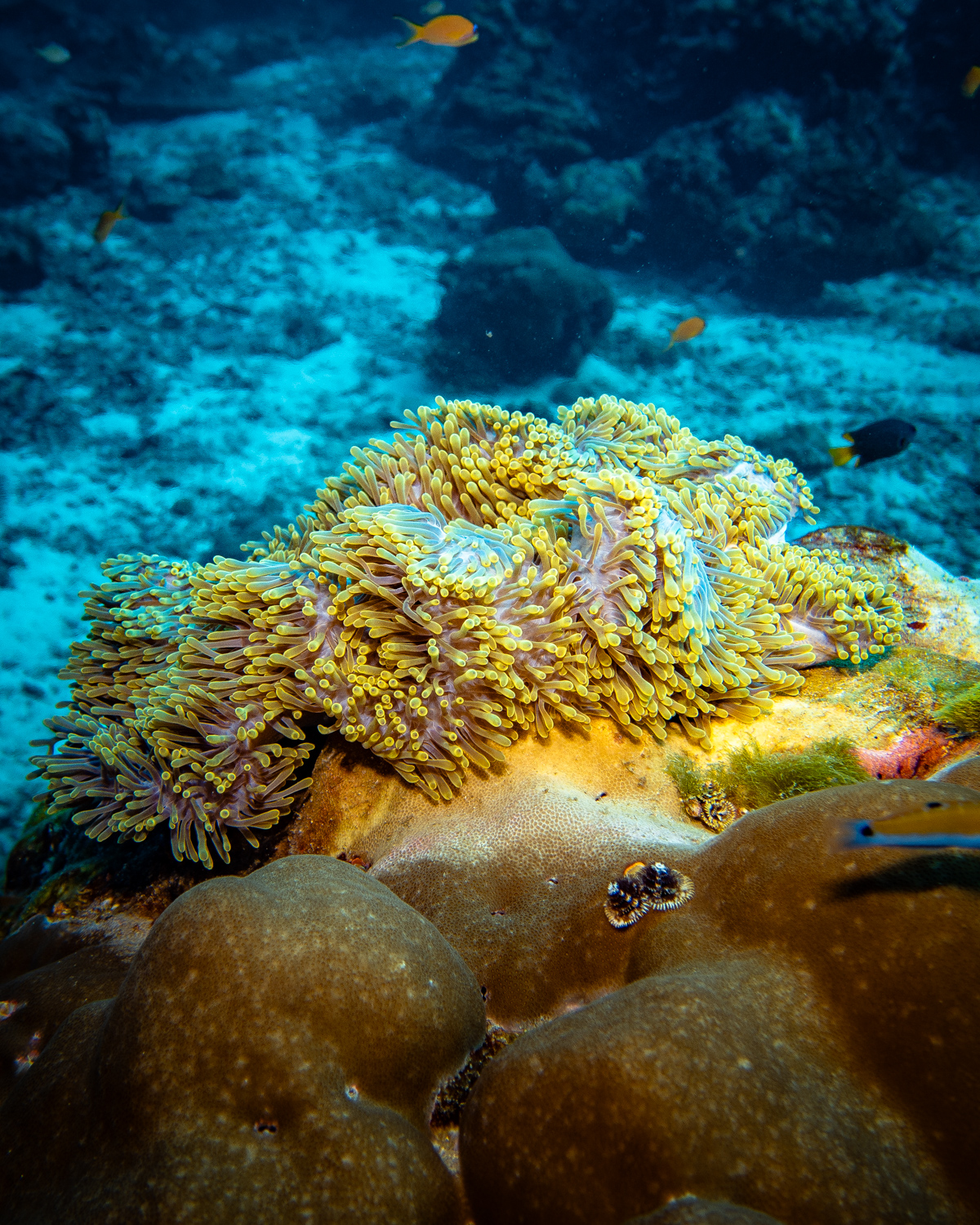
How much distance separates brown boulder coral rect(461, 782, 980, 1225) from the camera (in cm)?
132

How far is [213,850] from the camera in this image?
9.77 ft

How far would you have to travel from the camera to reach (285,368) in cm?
1191

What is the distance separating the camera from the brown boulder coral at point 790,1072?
1.32 metres

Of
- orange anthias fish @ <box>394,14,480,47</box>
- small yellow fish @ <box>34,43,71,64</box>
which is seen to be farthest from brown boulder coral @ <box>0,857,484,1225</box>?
small yellow fish @ <box>34,43,71,64</box>

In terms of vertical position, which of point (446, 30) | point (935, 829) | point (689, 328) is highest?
point (446, 30)

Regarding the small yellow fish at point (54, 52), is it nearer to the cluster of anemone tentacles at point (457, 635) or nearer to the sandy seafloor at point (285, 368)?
the sandy seafloor at point (285, 368)

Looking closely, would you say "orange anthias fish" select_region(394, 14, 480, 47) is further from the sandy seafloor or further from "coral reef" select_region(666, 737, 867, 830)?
"coral reef" select_region(666, 737, 867, 830)

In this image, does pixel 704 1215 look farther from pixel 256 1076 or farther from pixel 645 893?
pixel 256 1076

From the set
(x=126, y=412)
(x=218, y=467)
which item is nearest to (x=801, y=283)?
(x=218, y=467)

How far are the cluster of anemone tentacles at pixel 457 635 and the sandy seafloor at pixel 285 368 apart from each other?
5299 mm

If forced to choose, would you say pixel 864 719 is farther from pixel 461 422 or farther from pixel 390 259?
pixel 390 259

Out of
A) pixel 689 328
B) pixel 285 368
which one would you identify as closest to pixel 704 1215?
pixel 689 328

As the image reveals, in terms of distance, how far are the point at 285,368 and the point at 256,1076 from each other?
1229cm

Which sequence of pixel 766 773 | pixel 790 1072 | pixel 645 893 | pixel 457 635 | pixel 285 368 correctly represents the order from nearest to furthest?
pixel 790 1072
pixel 645 893
pixel 457 635
pixel 766 773
pixel 285 368
